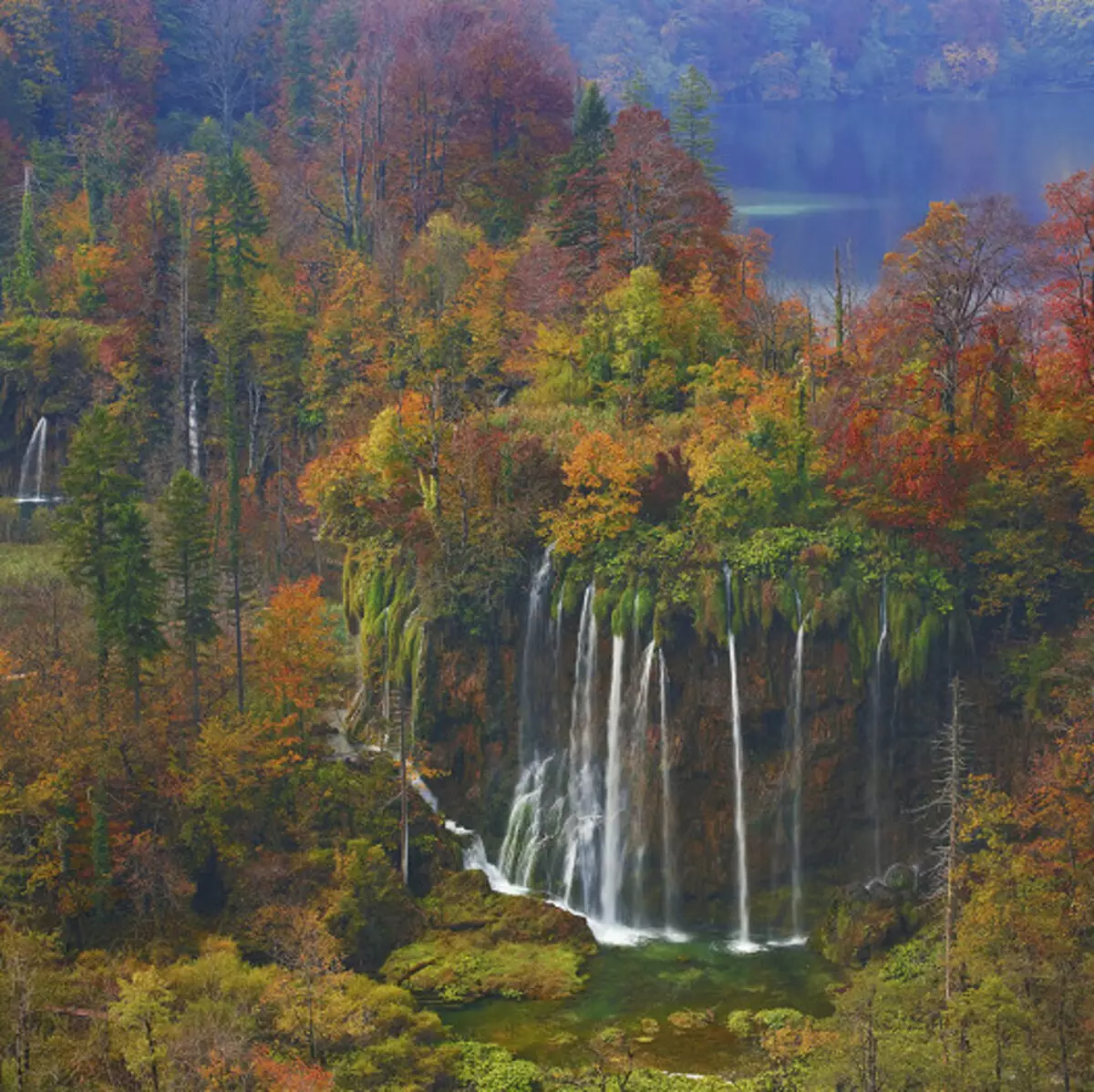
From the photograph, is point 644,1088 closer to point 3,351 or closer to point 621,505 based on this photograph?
point 621,505

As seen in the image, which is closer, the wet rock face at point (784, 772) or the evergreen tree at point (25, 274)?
the wet rock face at point (784, 772)

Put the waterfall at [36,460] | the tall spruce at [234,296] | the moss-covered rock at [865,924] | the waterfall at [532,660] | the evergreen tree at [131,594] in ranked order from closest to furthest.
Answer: the moss-covered rock at [865,924] < the evergreen tree at [131,594] < the waterfall at [532,660] < the tall spruce at [234,296] < the waterfall at [36,460]

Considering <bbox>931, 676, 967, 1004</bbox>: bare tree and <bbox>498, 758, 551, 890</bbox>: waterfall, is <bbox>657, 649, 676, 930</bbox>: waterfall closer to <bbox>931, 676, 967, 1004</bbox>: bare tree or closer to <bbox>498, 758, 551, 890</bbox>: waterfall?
<bbox>498, 758, 551, 890</bbox>: waterfall

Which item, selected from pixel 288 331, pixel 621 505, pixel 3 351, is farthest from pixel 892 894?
pixel 3 351

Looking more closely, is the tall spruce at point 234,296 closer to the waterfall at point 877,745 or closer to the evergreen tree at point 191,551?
the evergreen tree at point 191,551

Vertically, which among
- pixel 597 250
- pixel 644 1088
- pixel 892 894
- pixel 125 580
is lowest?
pixel 644 1088

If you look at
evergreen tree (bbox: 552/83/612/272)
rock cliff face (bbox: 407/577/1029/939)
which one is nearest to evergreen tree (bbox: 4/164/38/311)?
evergreen tree (bbox: 552/83/612/272)

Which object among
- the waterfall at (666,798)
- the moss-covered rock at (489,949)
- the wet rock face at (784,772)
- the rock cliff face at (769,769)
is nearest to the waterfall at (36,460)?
the rock cliff face at (769,769)
